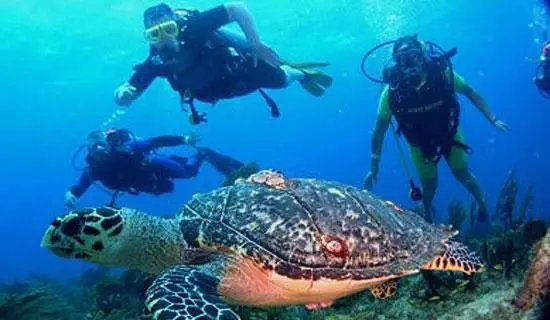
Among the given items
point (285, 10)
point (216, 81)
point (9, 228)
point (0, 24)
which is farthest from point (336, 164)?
point (216, 81)

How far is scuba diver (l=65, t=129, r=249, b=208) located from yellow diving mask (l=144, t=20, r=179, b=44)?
2.22 meters

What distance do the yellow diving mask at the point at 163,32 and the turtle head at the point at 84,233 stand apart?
510 cm

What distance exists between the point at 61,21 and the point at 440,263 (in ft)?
89.5

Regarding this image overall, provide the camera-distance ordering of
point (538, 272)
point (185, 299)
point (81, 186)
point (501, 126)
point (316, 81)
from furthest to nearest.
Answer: point (316, 81) < point (81, 186) < point (501, 126) < point (185, 299) < point (538, 272)

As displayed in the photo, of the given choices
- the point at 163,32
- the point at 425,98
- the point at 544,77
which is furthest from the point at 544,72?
the point at 163,32


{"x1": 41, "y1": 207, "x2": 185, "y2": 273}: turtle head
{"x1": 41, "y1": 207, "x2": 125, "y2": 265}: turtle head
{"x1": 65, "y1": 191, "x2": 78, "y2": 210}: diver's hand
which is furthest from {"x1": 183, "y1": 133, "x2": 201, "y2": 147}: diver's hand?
{"x1": 41, "y1": 207, "x2": 125, "y2": 265}: turtle head

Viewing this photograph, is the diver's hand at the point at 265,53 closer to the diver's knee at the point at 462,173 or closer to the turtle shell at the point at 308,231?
the diver's knee at the point at 462,173

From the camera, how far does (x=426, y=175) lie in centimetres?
980

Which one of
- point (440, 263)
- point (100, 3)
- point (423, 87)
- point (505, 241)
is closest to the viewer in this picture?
point (440, 263)

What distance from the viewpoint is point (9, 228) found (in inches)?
3915

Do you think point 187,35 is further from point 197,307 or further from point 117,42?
point 117,42

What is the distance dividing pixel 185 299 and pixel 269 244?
0.87 m

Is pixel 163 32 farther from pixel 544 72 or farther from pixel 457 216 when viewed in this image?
pixel 544 72

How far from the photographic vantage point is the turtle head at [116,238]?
382cm
